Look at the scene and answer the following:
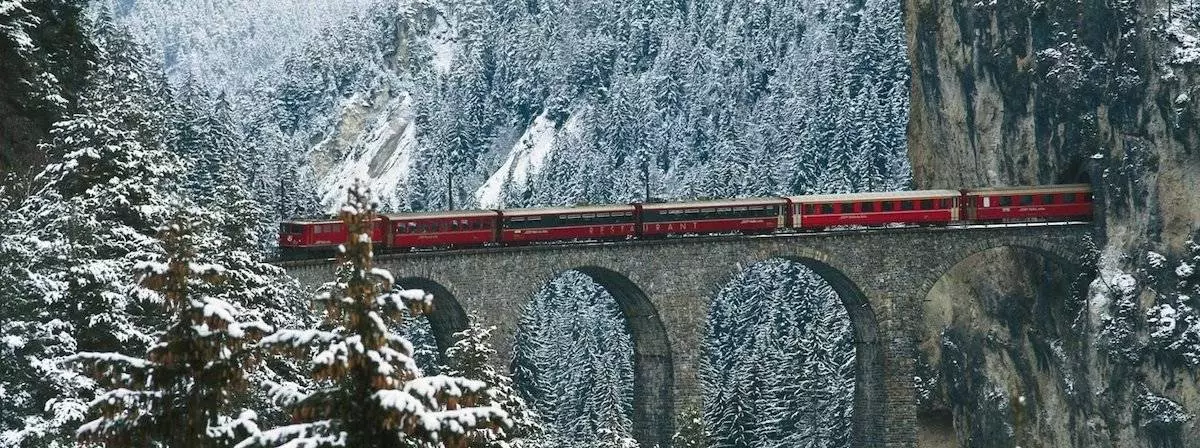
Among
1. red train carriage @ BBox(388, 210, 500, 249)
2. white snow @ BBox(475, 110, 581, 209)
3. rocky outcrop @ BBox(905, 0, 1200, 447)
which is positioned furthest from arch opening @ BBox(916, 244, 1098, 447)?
white snow @ BBox(475, 110, 581, 209)

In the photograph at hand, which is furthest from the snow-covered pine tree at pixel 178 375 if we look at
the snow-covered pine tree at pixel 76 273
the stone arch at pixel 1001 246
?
the stone arch at pixel 1001 246

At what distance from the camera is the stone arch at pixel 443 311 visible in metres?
59.4

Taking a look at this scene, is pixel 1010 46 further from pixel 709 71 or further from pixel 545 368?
pixel 709 71

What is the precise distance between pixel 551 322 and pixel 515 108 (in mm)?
72703

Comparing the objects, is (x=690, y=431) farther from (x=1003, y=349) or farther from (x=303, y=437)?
(x=303, y=437)

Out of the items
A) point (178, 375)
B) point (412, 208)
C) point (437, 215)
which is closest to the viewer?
point (178, 375)

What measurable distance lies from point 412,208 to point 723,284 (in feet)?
396

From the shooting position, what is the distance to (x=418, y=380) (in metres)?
15.6

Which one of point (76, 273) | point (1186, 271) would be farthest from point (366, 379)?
point (1186, 271)

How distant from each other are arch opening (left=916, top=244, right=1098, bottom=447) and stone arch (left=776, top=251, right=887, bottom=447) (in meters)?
2.43

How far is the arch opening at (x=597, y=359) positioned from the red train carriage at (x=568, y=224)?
1567 millimetres

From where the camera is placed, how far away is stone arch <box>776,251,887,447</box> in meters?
65.8

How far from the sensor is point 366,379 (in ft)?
51.3

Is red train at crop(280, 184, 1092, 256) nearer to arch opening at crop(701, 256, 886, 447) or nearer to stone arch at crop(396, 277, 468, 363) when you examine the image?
stone arch at crop(396, 277, 468, 363)
